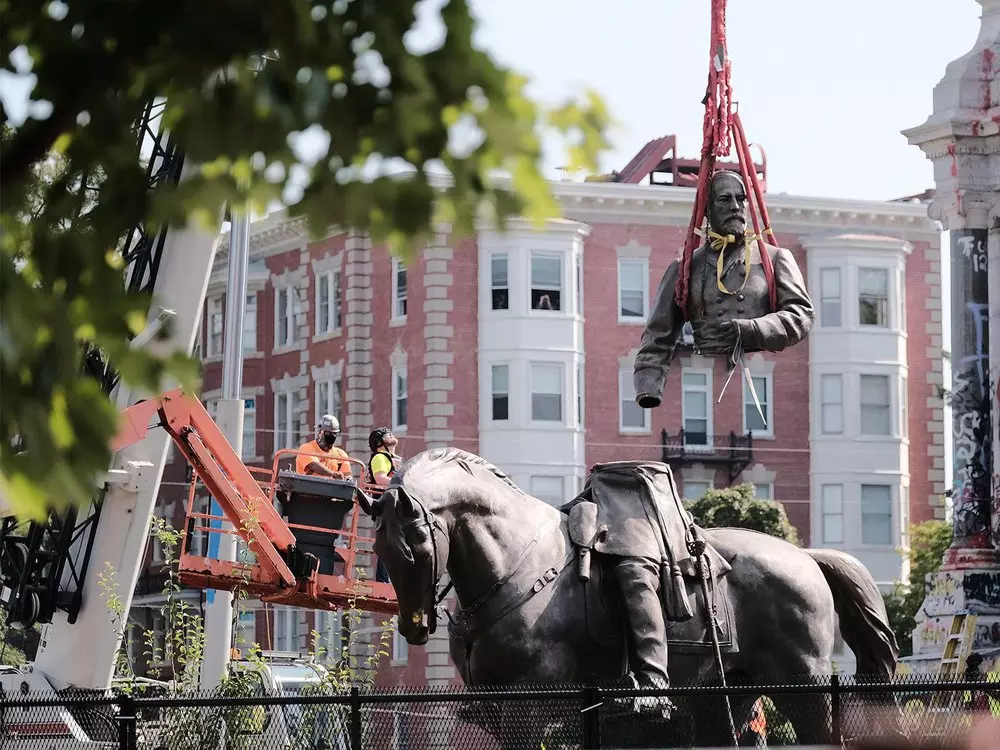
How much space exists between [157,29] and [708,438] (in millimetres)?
52767

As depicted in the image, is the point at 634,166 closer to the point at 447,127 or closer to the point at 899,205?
Result: the point at 899,205

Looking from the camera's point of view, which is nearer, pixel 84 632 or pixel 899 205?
pixel 84 632

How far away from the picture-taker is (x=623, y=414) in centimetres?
5653

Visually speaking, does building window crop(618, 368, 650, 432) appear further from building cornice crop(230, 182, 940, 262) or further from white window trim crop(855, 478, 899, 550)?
white window trim crop(855, 478, 899, 550)

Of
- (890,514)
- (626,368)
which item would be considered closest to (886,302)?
(890,514)

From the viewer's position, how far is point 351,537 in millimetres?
20266

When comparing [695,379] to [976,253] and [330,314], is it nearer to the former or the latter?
[330,314]

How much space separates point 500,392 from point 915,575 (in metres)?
11.9

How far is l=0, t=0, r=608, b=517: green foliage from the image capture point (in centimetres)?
440

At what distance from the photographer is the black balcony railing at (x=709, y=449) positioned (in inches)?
2196

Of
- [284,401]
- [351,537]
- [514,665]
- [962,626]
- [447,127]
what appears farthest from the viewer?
[284,401]

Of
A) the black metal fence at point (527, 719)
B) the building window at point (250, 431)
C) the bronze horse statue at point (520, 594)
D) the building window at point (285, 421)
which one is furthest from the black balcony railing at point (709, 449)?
the bronze horse statue at point (520, 594)

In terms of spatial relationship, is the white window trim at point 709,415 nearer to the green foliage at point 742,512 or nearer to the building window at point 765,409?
the building window at point 765,409

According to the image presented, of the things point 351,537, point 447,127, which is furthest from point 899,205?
point 447,127
